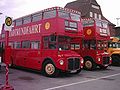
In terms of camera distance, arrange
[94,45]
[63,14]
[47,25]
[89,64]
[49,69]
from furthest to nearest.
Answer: [89,64] → [94,45] → [47,25] → [63,14] → [49,69]

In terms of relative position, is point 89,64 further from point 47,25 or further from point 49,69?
point 47,25

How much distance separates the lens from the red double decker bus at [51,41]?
12898 mm

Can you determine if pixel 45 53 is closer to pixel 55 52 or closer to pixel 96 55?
pixel 55 52

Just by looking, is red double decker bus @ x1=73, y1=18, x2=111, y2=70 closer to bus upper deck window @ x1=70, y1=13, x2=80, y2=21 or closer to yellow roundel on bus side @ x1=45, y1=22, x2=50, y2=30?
bus upper deck window @ x1=70, y1=13, x2=80, y2=21

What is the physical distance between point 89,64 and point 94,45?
1453 millimetres

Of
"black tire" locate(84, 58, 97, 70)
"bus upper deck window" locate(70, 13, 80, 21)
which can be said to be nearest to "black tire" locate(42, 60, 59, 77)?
"bus upper deck window" locate(70, 13, 80, 21)

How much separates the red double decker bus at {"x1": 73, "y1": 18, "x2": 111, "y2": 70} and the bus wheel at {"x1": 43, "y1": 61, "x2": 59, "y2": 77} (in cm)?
449

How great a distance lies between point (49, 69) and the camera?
43.0 feet

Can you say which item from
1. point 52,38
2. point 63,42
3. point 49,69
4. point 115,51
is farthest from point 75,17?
point 115,51

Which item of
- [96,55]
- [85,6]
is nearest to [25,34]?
[96,55]

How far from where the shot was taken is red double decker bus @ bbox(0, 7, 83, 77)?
Result: 42.3ft

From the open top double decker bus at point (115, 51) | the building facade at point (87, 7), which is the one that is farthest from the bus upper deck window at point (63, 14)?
the building facade at point (87, 7)

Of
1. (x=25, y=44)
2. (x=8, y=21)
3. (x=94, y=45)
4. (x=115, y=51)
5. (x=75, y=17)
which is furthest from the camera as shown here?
(x=115, y=51)

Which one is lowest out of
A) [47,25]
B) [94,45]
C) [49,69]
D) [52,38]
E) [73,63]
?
[49,69]
